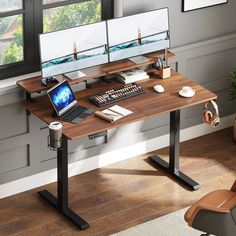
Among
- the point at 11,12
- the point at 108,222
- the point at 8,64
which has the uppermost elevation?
the point at 11,12

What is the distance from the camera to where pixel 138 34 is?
6.14 m

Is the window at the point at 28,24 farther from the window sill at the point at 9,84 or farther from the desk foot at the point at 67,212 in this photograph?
the desk foot at the point at 67,212

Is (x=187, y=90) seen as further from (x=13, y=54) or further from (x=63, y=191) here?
(x=13, y=54)

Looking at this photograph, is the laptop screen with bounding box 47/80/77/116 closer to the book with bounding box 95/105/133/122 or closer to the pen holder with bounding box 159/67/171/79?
the book with bounding box 95/105/133/122

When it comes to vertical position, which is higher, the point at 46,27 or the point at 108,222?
the point at 46,27

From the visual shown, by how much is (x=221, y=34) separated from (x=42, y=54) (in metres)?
1.88

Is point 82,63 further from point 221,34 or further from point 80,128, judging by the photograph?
point 221,34

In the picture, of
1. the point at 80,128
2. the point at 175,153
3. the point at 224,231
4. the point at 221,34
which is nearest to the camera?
the point at 224,231

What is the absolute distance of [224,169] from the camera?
21.6 feet

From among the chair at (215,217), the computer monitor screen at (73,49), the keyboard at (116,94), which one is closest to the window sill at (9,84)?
the computer monitor screen at (73,49)

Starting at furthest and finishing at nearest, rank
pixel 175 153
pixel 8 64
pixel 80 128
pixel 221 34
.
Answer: pixel 221 34
pixel 175 153
pixel 8 64
pixel 80 128

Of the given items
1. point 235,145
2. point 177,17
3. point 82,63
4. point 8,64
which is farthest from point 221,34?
point 8,64

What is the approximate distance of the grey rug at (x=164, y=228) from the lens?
5.73m

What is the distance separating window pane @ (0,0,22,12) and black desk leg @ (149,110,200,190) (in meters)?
1.45
